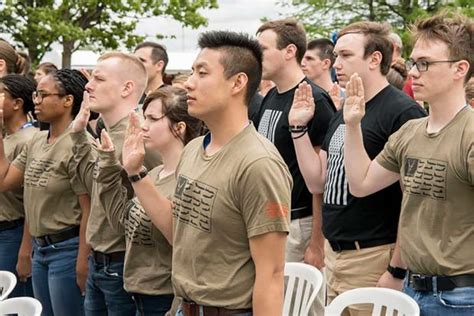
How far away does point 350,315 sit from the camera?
147 inches

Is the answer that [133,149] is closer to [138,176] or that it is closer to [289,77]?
[138,176]

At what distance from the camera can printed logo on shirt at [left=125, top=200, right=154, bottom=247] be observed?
Result: 3611mm

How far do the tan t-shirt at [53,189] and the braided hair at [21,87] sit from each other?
0.90 metres

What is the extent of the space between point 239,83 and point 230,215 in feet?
1.73

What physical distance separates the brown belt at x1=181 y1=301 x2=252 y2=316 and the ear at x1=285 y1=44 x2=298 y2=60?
2433 millimetres

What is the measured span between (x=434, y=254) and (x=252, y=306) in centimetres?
84

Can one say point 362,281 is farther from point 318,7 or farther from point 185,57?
point 318,7

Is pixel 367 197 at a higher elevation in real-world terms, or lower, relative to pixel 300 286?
higher

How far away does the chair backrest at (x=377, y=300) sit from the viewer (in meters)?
3.20

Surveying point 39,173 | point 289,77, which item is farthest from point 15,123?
point 289,77

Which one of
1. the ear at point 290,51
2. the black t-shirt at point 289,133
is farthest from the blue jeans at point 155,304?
the ear at point 290,51

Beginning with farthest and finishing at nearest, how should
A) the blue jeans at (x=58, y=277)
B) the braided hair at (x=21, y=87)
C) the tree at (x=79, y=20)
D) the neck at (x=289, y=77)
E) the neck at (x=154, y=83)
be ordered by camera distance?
the tree at (x=79, y=20)
the neck at (x=154, y=83)
the braided hair at (x=21, y=87)
the neck at (x=289, y=77)
the blue jeans at (x=58, y=277)

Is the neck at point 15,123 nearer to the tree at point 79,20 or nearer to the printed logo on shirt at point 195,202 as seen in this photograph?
the printed logo on shirt at point 195,202

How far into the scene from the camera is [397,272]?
3.69 m
